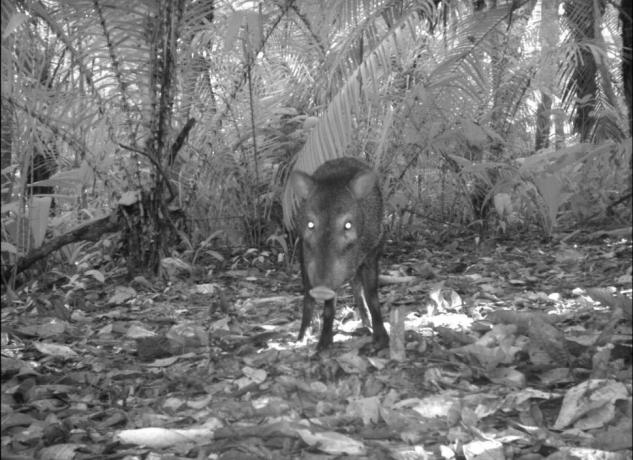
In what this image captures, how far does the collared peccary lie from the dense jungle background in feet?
0.73

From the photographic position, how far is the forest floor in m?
2.70

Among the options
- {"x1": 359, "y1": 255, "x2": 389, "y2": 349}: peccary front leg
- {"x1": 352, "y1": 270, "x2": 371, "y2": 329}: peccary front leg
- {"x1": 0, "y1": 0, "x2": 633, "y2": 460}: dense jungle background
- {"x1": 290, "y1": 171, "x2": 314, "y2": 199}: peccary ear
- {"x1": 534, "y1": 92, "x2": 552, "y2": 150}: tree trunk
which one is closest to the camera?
{"x1": 0, "y1": 0, "x2": 633, "y2": 460}: dense jungle background

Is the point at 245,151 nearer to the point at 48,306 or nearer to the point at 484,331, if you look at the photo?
the point at 48,306

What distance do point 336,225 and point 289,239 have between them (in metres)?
3.10

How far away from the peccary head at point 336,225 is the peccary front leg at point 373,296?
6 centimetres

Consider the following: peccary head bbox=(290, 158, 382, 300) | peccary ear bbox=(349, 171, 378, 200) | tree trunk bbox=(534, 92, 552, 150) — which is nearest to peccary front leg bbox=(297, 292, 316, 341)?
peccary head bbox=(290, 158, 382, 300)

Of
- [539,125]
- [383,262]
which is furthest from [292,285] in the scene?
[539,125]

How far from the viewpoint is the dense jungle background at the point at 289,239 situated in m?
2.90

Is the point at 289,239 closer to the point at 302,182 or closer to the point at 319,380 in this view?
the point at 302,182

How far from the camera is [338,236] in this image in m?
3.64

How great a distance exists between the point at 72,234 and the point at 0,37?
7.83 feet

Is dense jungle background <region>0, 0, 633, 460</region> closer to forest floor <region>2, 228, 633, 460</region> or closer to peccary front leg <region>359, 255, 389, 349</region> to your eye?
forest floor <region>2, 228, 633, 460</region>

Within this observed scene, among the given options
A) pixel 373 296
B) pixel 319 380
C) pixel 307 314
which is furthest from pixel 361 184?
pixel 319 380

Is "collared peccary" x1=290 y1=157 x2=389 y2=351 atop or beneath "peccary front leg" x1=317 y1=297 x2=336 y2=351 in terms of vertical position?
atop
